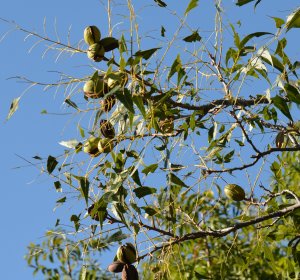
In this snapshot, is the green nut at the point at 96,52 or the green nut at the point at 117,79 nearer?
the green nut at the point at 117,79

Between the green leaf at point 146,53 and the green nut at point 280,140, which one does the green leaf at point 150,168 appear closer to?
the green leaf at point 146,53

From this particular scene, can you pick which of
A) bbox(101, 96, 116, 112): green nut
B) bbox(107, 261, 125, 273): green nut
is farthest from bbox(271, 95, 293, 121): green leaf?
bbox(107, 261, 125, 273): green nut

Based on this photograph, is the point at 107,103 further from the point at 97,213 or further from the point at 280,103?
the point at 280,103

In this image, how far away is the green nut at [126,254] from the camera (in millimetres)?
2412

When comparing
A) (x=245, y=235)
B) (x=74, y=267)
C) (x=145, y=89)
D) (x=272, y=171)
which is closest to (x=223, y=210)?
(x=245, y=235)

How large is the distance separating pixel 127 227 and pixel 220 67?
707 millimetres

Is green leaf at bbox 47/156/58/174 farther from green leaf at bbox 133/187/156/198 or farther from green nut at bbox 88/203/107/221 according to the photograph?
green leaf at bbox 133/187/156/198

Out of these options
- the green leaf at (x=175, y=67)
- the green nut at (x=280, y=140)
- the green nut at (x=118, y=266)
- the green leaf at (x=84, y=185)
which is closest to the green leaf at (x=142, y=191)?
the green leaf at (x=84, y=185)

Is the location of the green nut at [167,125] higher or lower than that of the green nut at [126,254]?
higher

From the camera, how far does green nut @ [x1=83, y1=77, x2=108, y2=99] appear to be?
2.31 metres

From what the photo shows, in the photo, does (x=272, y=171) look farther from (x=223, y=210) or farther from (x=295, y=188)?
(x=223, y=210)

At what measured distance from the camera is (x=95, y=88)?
2275mm

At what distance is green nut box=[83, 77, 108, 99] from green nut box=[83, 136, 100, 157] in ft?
0.51

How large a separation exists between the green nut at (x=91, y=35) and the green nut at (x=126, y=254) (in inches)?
28.3
